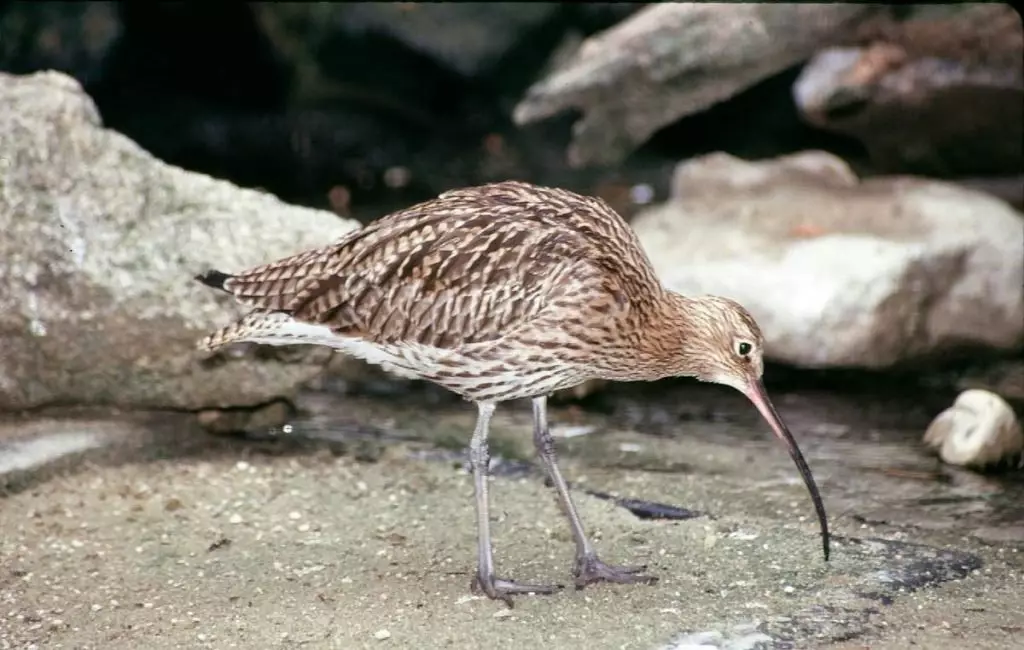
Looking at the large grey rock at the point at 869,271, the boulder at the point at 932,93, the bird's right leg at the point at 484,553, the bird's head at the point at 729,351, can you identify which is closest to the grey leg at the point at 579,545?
the bird's right leg at the point at 484,553

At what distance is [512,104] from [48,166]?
16.3ft

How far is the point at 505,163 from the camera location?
34.1 ft

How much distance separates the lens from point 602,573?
15.8ft

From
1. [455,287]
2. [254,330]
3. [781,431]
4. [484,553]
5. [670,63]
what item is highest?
[670,63]

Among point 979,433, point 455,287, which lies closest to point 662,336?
point 455,287

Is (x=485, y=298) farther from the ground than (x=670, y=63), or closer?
closer

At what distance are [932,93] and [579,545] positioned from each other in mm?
4326

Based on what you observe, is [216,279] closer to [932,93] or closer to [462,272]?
[462,272]

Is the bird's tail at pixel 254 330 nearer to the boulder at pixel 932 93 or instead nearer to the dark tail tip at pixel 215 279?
the dark tail tip at pixel 215 279

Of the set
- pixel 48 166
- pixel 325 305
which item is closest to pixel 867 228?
pixel 325 305

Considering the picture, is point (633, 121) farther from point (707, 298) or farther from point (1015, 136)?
point (707, 298)

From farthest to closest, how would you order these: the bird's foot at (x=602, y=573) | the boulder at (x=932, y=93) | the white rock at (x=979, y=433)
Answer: the boulder at (x=932, y=93) → the white rock at (x=979, y=433) → the bird's foot at (x=602, y=573)

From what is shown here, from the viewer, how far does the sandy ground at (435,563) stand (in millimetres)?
4332

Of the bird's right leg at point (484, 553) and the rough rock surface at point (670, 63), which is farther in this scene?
the rough rock surface at point (670, 63)
